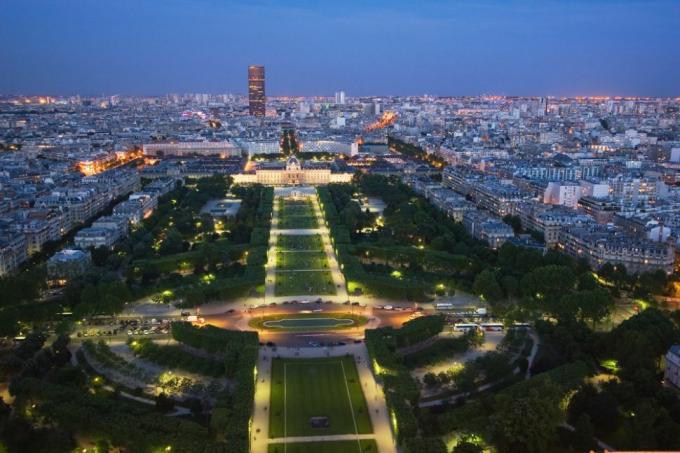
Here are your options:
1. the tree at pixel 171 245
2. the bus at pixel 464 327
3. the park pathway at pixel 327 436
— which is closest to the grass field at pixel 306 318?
the park pathway at pixel 327 436

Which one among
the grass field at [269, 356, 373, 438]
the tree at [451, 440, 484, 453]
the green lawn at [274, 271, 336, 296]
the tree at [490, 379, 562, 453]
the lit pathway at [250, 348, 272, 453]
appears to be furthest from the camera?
the green lawn at [274, 271, 336, 296]

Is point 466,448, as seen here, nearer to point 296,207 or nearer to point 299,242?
point 299,242

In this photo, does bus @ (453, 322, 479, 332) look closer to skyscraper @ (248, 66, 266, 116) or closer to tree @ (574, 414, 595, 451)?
tree @ (574, 414, 595, 451)

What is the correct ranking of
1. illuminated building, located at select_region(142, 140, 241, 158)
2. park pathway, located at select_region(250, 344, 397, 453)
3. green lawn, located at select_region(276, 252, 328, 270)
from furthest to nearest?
illuminated building, located at select_region(142, 140, 241, 158) → green lawn, located at select_region(276, 252, 328, 270) → park pathway, located at select_region(250, 344, 397, 453)

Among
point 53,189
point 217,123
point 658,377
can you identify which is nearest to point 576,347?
point 658,377

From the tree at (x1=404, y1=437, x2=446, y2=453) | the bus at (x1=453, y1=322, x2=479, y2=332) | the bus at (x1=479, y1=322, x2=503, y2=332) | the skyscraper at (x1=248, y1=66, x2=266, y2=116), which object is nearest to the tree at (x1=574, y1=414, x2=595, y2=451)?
the tree at (x1=404, y1=437, x2=446, y2=453)

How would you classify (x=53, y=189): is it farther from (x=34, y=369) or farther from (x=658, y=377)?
(x=658, y=377)

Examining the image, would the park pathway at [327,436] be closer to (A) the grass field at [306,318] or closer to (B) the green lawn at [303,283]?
(A) the grass field at [306,318]
